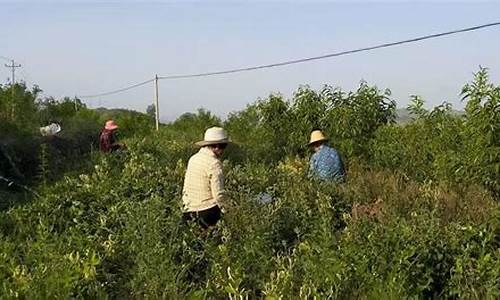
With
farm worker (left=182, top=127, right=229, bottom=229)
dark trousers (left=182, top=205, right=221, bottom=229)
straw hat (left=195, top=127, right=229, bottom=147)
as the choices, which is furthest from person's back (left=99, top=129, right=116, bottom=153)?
dark trousers (left=182, top=205, right=221, bottom=229)

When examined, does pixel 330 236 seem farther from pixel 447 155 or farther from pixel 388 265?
pixel 447 155

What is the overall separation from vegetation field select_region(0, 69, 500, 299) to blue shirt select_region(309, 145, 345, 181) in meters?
0.25

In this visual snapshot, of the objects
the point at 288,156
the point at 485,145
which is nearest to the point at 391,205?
the point at 485,145

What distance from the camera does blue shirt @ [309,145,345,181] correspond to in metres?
10.3

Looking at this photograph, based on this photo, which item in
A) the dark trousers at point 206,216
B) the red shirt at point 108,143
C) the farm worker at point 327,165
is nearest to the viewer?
the dark trousers at point 206,216

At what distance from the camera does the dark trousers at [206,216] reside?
7616 millimetres

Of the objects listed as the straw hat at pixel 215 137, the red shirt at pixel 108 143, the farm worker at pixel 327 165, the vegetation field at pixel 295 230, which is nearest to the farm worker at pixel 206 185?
the straw hat at pixel 215 137

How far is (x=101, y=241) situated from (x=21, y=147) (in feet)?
42.1

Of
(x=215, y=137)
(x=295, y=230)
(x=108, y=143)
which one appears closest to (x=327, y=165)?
(x=215, y=137)

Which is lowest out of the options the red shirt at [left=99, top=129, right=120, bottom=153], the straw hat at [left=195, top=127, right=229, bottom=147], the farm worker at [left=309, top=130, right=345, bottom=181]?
the red shirt at [left=99, top=129, right=120, bottom=153]

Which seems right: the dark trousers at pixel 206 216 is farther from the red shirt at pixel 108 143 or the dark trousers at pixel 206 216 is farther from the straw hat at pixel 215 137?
the red shirt at pixel 108 143

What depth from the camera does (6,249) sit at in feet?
19.2

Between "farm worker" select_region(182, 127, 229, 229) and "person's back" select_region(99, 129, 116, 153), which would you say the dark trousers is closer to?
"farm worker" select_region(182, 127, 229, 229)

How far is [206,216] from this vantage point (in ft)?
25.7
